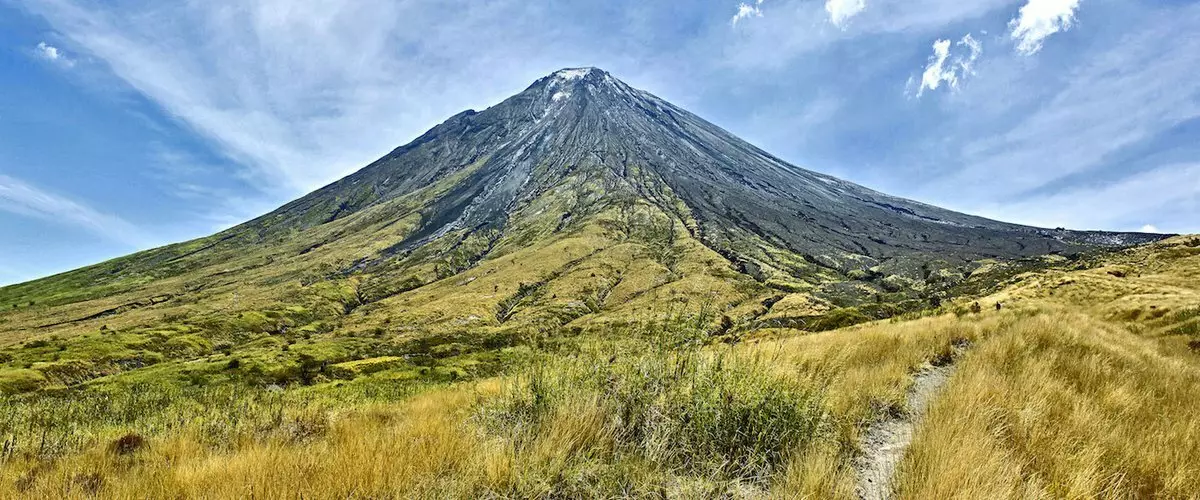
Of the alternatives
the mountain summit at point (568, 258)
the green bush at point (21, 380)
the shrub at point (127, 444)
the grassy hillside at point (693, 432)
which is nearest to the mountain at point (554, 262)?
the mountain summit at point (568, 258)

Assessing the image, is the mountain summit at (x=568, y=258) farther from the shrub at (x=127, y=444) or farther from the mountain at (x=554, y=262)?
the shrub at (x=127, y=444)

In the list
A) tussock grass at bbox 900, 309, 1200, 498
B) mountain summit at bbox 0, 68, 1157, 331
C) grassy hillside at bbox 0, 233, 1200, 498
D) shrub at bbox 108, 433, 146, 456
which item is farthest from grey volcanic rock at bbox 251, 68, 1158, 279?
shrub at bbox 108, 433, 146, 456

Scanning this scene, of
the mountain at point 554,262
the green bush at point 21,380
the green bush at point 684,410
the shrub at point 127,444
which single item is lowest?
the green bush at point 21,380

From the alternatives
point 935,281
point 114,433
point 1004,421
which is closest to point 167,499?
point 114,433

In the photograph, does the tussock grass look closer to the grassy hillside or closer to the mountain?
the grassy hillside

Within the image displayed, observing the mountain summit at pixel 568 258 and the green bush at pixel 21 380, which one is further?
the mountain summit at pixel 568 258

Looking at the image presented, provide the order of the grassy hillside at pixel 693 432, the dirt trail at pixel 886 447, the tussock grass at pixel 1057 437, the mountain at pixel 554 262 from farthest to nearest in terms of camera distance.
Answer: the mountain at pixel 554 262, the dirt trail at pixel 886 447, the grassy hillside at pixel 693 432, the tussock grass at pixel 1057 437

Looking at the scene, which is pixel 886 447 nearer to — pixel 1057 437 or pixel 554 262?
pixel 1057 437
